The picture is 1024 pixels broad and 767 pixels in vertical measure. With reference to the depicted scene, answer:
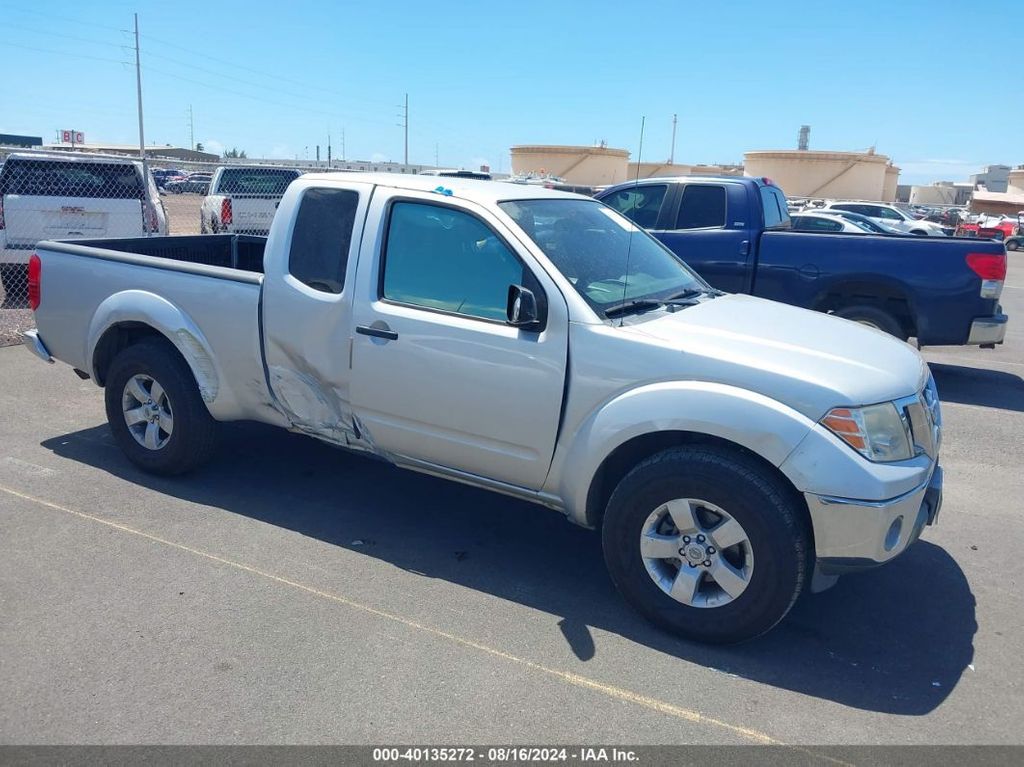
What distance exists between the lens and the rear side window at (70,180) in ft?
35.3

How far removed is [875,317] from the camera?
28.3 ft

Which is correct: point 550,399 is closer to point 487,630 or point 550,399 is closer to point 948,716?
point 487,630

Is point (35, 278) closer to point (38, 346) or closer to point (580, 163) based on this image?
point (38, 346)

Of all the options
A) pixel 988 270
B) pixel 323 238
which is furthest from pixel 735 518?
pixel 988 270

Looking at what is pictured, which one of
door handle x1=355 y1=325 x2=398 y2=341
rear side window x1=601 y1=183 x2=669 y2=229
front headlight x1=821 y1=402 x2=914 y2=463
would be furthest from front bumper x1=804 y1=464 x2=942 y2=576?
rear side window x1=601 y1=183 x2=669 y2=229

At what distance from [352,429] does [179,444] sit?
4.22 ft

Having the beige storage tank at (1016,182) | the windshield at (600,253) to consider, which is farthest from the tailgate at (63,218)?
the beige storage tank at (1016,182)

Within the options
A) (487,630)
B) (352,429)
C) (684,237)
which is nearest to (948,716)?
(487,630)

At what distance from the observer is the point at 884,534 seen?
11.3 feet

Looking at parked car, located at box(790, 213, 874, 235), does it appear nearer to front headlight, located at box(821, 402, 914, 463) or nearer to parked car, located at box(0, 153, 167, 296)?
parked car, located at box(0, 153, 167, 296)

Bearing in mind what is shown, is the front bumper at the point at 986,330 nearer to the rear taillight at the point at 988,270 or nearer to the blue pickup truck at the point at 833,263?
the blue pickup truck at the point at 833,263

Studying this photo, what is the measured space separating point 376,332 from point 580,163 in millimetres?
45947

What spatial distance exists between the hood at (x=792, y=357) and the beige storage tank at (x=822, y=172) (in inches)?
2111

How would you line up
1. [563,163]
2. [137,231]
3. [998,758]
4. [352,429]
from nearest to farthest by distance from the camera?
[998,758] < [352,429] < [137,231] < [563,163]
